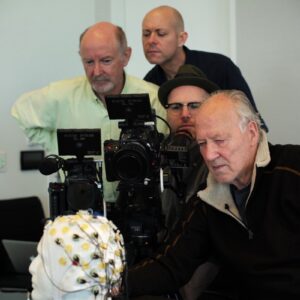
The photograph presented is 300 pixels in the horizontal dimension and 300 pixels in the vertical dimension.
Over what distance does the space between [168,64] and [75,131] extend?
2.95ft

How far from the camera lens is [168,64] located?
7.10 feet

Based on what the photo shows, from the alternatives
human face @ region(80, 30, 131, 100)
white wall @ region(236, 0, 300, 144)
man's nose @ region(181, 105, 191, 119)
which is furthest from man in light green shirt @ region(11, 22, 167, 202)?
white wall @ region(236, 0, 300, 144)

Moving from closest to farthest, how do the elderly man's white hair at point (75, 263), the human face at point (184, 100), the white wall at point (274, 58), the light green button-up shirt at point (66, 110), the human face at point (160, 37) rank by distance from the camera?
the elderly man's white hair at point (75, 263)
the human face at point (184, 100)
the light green button-up shirt at point (66, 110)
the human face at point (160, 37)
the white wall at point (274, 58)

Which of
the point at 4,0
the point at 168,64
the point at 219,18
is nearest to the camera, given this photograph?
the point at 168,64

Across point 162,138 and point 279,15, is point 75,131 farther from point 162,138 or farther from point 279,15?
point 279,15

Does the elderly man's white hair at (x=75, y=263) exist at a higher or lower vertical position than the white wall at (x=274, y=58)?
lower

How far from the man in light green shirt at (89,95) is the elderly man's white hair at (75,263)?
3.56 feet

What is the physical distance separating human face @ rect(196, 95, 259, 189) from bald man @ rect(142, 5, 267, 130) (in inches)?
28.5

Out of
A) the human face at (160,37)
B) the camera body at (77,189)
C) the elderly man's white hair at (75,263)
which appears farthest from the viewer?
the human face at (160,37)

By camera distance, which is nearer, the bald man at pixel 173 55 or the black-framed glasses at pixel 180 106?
the black-framed glasses at pixel 180 106

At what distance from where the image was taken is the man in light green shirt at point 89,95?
1843 mm

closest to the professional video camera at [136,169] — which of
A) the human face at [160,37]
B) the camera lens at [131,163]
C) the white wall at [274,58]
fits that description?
the camera lens at [131,163]

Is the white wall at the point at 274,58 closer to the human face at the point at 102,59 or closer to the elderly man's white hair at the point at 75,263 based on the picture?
the human face at the point at 102,59

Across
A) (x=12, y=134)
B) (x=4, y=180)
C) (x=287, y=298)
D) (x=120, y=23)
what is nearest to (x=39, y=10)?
(x=120, y=23)
